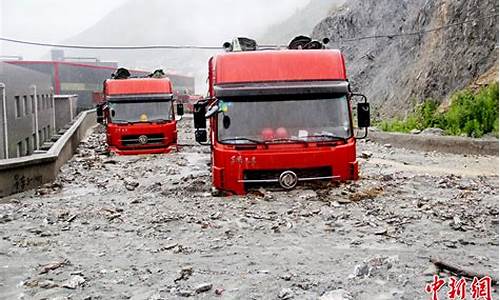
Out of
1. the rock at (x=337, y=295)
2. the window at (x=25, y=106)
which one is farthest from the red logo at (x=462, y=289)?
the window at (x=25, y=106)

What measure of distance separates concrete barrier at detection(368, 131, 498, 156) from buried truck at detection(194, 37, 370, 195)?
25.8 ft

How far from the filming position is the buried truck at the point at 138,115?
63.2 feet

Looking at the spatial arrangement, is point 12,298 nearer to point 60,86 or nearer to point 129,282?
point 129,282

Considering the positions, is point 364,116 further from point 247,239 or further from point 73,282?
point 73,282

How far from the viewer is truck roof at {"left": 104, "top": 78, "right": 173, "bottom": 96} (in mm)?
19375

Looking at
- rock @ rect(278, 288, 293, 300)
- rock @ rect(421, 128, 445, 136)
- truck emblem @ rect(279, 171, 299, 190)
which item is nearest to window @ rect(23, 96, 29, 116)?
rock @ rect(421, 128, 445, 136)

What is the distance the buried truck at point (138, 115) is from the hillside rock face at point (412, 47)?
40.1 ft

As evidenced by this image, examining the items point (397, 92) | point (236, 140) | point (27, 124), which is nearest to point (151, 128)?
point (236, 140)

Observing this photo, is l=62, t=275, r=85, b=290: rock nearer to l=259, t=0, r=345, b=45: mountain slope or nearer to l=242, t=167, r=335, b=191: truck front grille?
l=242, t=167, r=335, b=191: truck front grille

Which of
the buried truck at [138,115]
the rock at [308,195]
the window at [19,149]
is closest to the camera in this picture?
the rock at [308,195]

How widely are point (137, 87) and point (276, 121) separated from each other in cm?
1027

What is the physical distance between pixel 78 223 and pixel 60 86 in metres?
44.2

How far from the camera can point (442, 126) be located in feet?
70.5

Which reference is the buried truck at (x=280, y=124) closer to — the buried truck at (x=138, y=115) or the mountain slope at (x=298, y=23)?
the buried truck at (x=138, y=115)
